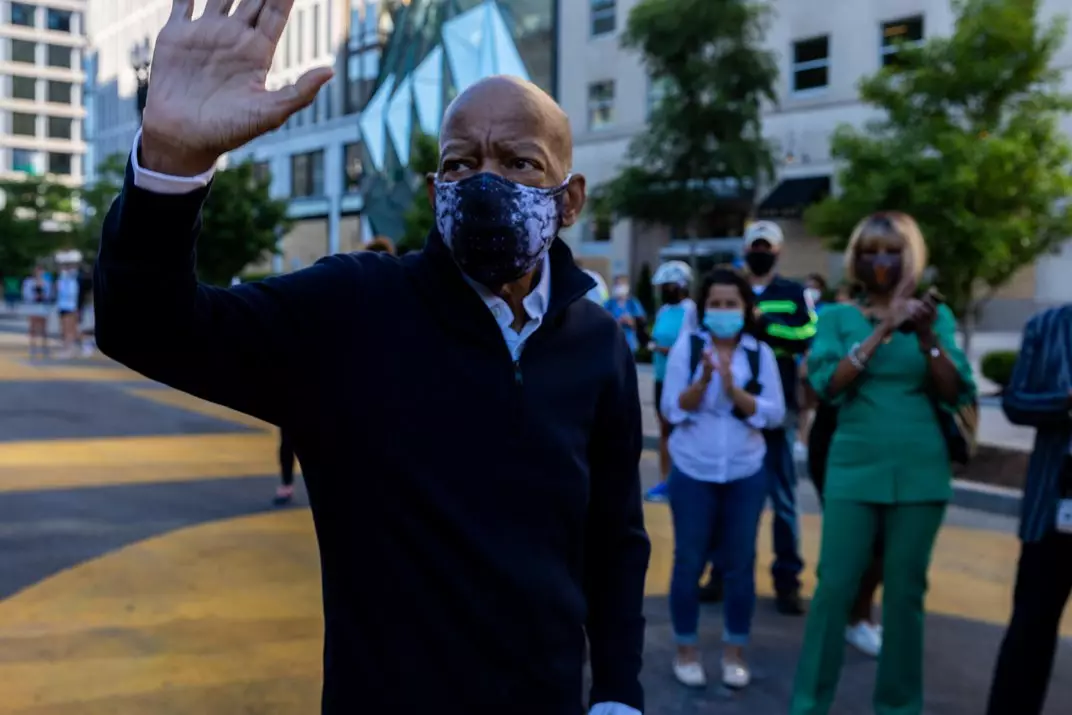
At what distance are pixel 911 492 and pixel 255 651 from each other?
2.98 metres

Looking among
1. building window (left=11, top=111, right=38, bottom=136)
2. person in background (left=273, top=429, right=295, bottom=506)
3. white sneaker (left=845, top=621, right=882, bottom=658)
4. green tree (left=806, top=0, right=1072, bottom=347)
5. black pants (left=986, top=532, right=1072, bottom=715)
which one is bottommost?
white sneaker (left=845, top=621, right=882, bottom=658)

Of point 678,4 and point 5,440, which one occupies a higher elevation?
point 678,4

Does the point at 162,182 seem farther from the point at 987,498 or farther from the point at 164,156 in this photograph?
the point at 987,498

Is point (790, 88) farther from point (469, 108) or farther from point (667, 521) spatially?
point (469, 108)

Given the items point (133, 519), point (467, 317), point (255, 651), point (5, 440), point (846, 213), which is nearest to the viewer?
point (467, 317)

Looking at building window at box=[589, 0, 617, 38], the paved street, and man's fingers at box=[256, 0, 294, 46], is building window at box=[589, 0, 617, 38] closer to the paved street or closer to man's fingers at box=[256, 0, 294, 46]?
the paved street

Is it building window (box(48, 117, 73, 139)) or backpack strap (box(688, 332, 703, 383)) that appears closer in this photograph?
backpack strap (box(688, 332, 703, 383))

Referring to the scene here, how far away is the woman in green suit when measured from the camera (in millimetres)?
4051

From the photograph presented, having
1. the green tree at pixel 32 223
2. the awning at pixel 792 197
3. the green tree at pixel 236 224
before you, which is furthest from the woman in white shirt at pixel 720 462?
the green tree at pixel 32 223

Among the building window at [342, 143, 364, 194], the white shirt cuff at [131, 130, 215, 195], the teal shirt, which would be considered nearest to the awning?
the teal shirt

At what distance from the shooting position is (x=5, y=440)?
1115cm

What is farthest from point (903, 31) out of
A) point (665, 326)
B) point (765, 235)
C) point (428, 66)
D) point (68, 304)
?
point (765, 235)

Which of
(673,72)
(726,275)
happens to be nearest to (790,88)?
(673,72)

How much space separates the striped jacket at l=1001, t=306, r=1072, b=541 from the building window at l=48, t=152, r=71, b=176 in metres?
108
